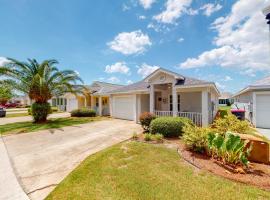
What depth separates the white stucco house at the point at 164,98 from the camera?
1204 cm

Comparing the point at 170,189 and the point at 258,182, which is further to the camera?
the point at 258,182

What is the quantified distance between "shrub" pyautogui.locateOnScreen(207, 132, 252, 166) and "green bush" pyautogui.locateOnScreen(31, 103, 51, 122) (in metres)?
16.5

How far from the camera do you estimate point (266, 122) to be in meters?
11.8

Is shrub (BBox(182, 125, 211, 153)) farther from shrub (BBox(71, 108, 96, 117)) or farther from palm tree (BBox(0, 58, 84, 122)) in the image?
shrub (BBox(71, 108, 96, 117))

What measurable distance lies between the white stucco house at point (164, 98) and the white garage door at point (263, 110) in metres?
3.39

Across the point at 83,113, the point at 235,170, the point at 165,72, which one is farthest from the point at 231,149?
the point at 83,113

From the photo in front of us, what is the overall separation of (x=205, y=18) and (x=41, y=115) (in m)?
18.9

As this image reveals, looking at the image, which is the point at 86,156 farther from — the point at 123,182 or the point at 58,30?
the point at 58,30

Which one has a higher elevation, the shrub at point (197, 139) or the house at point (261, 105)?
the house at point (261, 105)

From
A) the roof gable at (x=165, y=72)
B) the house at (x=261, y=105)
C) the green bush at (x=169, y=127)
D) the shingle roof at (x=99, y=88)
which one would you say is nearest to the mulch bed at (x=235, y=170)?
the green bush at (x=169, y=127)

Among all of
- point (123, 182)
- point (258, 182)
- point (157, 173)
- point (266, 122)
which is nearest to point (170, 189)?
point (157, 173)

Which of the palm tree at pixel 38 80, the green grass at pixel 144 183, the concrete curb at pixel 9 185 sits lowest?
the concrete curb at pixel 9 185

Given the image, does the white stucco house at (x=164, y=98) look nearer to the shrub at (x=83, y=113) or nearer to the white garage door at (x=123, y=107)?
the white garage door at (x=123, y=107)

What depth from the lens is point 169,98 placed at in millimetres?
16688
